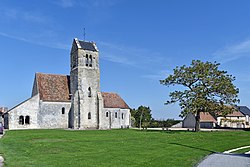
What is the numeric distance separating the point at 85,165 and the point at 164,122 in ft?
165

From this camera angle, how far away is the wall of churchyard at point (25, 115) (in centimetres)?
4178

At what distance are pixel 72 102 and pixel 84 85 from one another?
352cm

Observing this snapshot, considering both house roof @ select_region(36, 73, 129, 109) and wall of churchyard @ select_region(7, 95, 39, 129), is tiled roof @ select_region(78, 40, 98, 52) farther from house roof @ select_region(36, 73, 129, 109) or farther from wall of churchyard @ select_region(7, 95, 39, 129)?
wall of churchyard @ select_region(7, 95, 39, 129)

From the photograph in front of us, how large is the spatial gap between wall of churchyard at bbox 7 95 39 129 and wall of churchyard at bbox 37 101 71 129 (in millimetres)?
789

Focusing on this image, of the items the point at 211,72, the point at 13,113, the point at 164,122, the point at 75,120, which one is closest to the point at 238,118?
the point at 164,122

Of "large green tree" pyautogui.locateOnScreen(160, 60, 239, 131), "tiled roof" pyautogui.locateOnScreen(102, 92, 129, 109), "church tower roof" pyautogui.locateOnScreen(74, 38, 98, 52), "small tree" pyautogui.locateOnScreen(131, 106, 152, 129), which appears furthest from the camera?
"small tree" pyautogui.locateOnScreen(131, 106, 152, 129)

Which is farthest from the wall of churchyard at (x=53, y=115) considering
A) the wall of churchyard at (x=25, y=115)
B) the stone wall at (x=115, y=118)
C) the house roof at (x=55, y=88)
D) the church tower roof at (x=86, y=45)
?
the church tower roof at (x=86, y=45)

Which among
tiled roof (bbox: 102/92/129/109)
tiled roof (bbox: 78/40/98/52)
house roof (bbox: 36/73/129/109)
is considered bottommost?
tiled roof (bbox: 102/92/129/109)

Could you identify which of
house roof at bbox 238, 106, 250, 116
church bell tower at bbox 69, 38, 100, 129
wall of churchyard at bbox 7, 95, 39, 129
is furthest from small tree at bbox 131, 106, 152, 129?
wall of churchyard at bbox 7, 95, 39, 129

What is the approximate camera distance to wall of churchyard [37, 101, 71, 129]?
44.4 m

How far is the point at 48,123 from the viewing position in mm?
45000

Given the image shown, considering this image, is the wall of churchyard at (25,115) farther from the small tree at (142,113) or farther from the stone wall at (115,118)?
the small tree at (142,113)

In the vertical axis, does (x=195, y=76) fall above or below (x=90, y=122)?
above

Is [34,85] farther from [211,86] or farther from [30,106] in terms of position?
[211,86]
